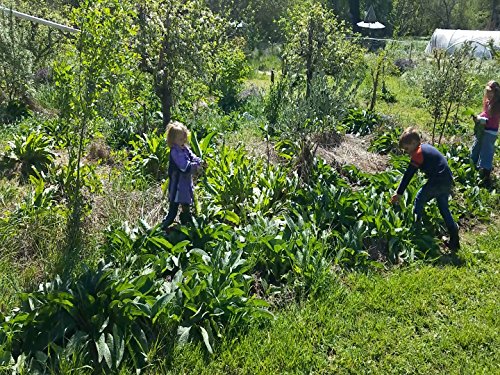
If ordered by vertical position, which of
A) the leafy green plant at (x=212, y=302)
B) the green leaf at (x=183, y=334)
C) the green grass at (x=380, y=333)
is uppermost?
the leafy green plant at (x=212, y=302)

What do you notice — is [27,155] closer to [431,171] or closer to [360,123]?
[431,171]

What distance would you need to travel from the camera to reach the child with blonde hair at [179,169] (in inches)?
183

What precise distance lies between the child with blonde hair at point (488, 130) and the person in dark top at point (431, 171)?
2.40 meters

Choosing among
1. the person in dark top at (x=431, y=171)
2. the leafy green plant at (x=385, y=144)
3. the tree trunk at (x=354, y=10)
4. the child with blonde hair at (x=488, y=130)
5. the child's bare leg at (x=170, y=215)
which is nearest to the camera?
the child's bare leg at (x=170, y=215)

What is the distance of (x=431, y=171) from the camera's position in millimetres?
5301

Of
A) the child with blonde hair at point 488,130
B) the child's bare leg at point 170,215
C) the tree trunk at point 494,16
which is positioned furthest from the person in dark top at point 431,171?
the tree trunk at point 494,16

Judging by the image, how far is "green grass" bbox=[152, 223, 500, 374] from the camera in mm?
3541

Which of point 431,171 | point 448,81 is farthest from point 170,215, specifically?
point 448,81

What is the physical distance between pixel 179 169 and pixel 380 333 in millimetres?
2468

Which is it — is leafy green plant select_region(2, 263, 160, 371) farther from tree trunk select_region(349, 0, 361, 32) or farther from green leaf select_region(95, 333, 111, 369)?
tree trunk select_region(349, 0, 361, 32)

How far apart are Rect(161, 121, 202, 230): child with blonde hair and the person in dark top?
2420mm

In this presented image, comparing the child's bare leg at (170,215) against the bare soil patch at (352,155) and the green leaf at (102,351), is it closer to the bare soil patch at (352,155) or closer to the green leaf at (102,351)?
the green leaf at (102,351)

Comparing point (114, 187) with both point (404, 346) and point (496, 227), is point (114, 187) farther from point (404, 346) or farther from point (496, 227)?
point (496, 227)

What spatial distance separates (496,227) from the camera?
6172 mm
